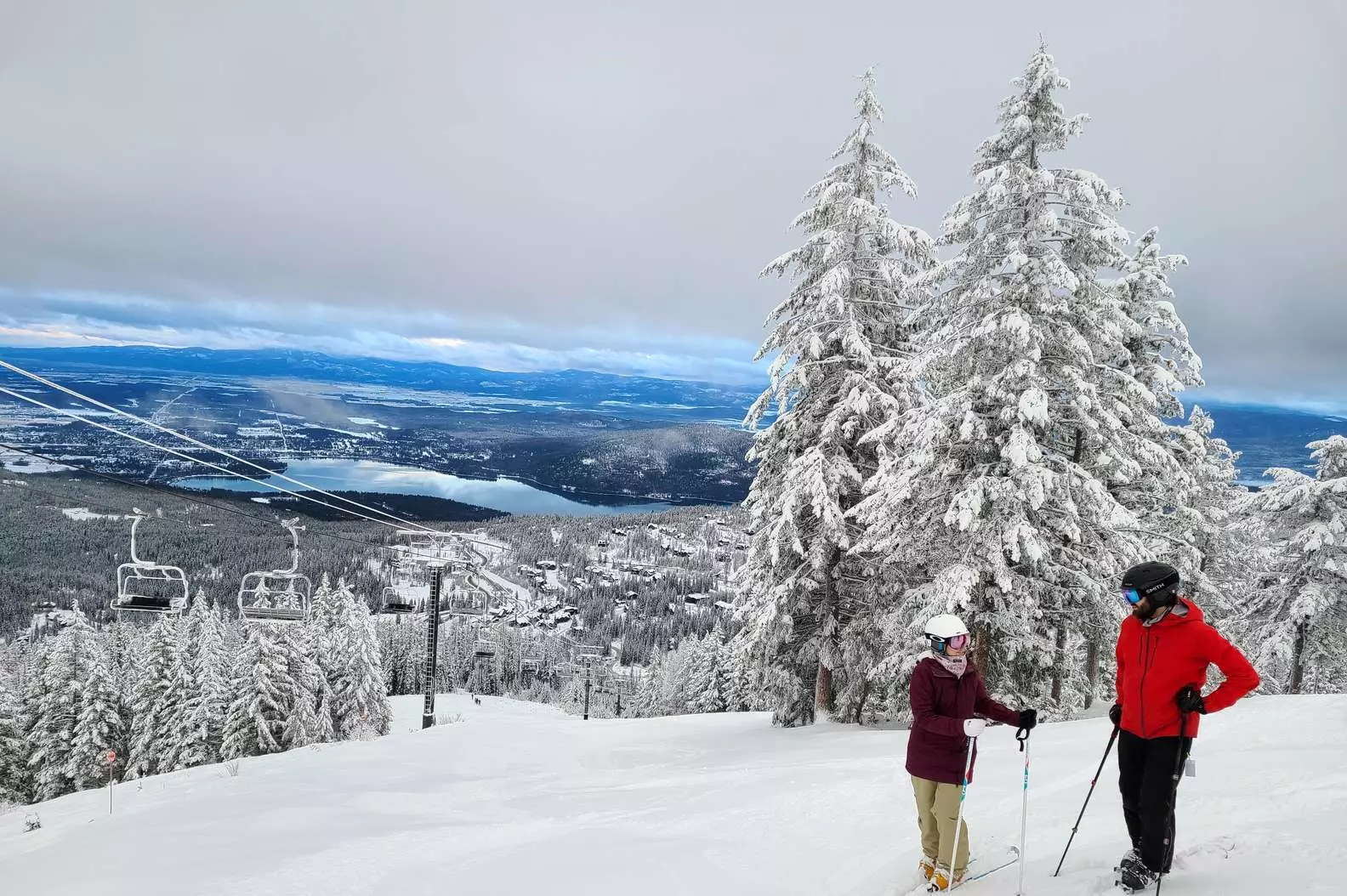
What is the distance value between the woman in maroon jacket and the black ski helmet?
3.53 feet

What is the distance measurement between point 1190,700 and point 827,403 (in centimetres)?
1056

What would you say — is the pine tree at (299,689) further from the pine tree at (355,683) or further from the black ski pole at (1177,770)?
the black ski pole at (1177,770)

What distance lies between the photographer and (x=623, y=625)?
132500 millimetres

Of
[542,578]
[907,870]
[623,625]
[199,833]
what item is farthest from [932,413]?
[542,578]

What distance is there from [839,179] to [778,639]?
33.6ft

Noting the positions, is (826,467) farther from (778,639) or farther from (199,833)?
(199,833)

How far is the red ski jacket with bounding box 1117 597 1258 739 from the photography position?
400cm

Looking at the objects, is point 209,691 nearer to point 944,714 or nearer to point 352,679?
point 352,679

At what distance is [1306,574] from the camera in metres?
17.3

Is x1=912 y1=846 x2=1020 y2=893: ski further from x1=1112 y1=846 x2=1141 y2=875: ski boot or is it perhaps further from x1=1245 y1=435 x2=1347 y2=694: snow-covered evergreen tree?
x1=1245 y1=435 x2=1347 y2=694: snow-covered evergreen tree

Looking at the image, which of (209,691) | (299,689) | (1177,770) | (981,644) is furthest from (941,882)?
(209,691)

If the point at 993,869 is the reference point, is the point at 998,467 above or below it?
above

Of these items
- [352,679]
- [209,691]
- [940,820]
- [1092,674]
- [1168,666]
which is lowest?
[352,679]

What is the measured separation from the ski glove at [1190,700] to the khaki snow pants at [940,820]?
156 cm
